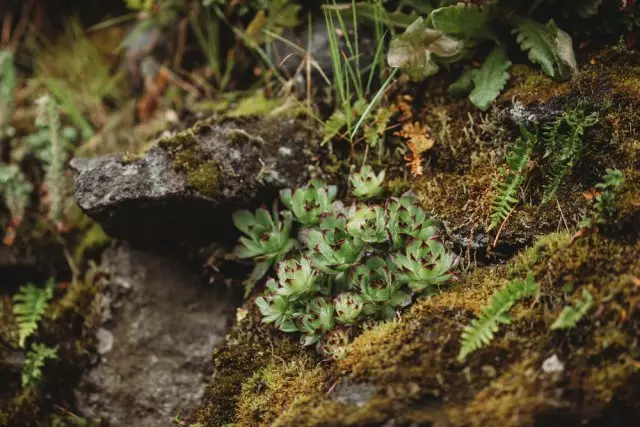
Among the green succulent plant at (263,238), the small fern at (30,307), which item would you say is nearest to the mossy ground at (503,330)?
the green succulent plant at (263,238)

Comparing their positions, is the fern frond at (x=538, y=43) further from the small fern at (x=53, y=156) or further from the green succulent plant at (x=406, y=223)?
the small fern at (x=53, y=156)

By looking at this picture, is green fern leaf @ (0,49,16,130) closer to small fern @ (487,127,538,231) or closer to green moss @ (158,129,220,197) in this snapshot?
green moss @ (158,129,220,197)

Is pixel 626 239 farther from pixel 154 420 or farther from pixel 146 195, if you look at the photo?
pixel 154 420

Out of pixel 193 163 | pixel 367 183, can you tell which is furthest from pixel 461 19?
pixel 193 163

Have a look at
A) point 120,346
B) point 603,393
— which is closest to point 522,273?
point 603,393

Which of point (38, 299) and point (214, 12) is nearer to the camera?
point (38, 299)
